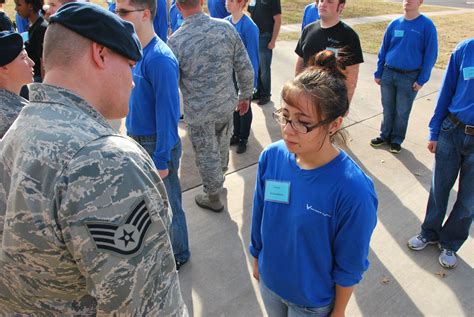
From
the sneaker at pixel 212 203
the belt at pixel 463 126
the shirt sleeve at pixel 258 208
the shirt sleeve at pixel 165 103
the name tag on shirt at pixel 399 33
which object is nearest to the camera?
the shirt sleeve at pixel 258 208

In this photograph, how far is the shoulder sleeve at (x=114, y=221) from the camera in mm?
1015

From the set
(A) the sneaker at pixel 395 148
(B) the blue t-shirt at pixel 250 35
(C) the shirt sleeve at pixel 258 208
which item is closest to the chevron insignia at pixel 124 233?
(C) the shirt sleeve at pixel 258 208

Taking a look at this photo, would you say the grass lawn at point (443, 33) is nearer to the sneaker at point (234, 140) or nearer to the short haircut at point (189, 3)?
the sneaker at point (234, 140)

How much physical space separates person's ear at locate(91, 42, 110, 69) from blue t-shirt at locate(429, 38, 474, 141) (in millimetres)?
2506

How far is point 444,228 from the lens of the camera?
3160mm

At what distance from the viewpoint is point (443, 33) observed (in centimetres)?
1195

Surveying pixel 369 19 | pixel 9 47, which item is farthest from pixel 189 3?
pixel 369 19

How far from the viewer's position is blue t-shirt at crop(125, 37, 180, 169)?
2.51m

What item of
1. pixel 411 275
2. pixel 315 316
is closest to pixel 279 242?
pixel 315 316

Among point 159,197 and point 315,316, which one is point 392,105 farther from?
point 159,197

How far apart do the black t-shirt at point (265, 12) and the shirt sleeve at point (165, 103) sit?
404 cm

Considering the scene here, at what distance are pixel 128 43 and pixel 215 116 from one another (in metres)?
2.26

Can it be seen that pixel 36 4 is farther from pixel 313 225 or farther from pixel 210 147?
pixel 313 225

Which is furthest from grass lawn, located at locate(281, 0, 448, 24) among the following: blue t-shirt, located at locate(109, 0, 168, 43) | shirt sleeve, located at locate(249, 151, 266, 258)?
shirt sleeve, located at locate(249, 151, 266, 258)
